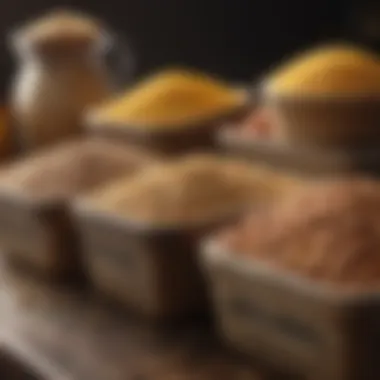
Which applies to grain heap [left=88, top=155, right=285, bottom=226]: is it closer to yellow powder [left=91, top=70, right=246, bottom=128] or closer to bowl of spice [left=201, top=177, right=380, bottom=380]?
bowl of spice [left=201, top=177, right=380, bottom=380]

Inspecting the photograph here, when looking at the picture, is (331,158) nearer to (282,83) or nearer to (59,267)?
(282,83)

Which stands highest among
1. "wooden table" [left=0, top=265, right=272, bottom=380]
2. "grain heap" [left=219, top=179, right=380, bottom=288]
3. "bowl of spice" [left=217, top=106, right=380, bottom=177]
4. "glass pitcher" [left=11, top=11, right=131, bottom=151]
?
"glass pitcher" [left=11, top=11, right=131, bottom=151]

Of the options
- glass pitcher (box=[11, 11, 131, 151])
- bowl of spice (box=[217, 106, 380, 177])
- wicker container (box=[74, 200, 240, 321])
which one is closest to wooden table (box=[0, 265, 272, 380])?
wicker container (box=[74, 200, 240, 321])

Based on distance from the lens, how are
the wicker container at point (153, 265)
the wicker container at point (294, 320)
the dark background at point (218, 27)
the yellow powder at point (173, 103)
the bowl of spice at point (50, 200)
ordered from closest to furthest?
the wicker container at point (294, 320) < the wicker container at point (153, 265) < the bowl of spice at point (50, 200) < the yellow powder at point (173, 103) < the dark background at point (218, 27)

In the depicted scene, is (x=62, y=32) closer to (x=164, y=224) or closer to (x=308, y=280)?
(x=164, y=224)

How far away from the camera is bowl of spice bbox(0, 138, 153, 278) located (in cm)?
73

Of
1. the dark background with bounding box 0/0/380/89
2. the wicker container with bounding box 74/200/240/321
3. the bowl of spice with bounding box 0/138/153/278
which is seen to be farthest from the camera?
the dark background with bounding box 0/0/380/89

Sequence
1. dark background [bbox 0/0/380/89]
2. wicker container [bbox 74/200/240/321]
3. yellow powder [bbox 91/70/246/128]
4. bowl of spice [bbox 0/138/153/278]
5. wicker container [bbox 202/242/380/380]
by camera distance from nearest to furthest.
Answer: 1. wicker container [bbox 202/242/380/380]
2. wicker container [bbox 74/200/240/321]
3. bowl of spice [bbox 0/138/153/278]
4. yellow powder [bbox 91/70/246/128]
5. dark background [bbox 0/0/380/89]

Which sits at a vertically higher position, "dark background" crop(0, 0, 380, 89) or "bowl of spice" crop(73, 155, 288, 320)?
"dark background" crop(0, 0, 380, 89)

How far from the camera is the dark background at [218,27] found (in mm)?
986

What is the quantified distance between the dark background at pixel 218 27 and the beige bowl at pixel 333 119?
10.5 inches

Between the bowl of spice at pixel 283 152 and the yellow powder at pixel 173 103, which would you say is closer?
the bowl of spice at pixel 283 152

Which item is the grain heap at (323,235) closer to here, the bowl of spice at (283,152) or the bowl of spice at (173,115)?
the bowl of spice at (283,152)

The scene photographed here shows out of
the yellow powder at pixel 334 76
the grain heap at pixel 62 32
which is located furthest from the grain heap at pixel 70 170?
the grain heap at pixel 62 32
